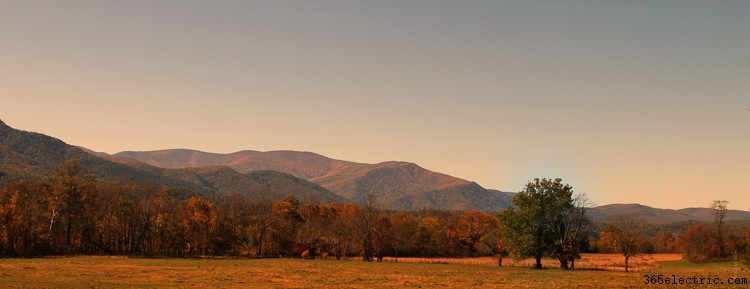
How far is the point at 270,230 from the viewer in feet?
394

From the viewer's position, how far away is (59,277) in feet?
167

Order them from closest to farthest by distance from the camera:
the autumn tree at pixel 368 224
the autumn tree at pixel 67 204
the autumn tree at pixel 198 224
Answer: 1. the autumn tree at pixel 67 204
2. the autumn tree at pixel 368 224
3. the autumn tree at pixel 198 224

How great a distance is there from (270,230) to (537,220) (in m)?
64.6

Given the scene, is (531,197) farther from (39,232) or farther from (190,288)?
(39,232)

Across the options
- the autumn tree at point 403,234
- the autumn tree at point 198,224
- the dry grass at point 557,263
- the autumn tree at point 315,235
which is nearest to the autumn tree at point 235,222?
the autumn tree at point 198,224

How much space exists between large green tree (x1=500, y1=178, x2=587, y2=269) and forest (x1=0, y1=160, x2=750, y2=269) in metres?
0.18

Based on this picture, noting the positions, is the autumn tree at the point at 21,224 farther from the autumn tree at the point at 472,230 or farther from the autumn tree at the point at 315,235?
the autumn tree at the point at 472,230

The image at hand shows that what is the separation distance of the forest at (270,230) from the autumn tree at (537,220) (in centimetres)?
18

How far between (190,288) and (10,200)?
2858 inches

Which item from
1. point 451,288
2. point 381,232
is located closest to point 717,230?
point 381,232

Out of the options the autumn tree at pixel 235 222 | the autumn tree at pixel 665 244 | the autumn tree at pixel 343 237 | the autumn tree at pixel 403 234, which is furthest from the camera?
the autumn tree at pixel 665 244

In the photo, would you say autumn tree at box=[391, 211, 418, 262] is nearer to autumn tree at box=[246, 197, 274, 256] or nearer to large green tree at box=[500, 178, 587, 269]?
autumn tree at box=[246, 197, 274, 256]

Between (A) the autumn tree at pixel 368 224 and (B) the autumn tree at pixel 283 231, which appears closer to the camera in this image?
(A) the autumn tree at pixel 368 224

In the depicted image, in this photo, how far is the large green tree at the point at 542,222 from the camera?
83562 millimetres
